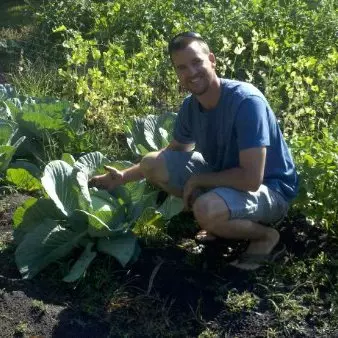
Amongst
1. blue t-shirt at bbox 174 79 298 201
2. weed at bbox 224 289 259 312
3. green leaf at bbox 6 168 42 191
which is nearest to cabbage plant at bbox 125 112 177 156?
blue t-shirt at bbox 174 79 298 201

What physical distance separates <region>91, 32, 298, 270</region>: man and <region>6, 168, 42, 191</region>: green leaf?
2.11 feet

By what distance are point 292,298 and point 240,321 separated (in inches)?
13.0

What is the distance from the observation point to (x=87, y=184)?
4102mm

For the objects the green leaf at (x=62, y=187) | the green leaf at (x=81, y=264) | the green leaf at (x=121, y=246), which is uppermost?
the green leaf at (x=62, y=187)

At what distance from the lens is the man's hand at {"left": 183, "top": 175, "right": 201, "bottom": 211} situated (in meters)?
3.95

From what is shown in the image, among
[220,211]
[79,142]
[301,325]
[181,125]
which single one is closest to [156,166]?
[181,125]

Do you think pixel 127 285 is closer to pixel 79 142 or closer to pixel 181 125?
pixel 181 125

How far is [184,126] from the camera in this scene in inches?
165

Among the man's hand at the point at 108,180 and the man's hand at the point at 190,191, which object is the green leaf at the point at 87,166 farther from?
the man's hand at the point at 190,191

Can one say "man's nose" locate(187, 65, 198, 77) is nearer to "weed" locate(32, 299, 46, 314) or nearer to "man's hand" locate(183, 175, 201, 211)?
"man's hand" locate(183, 175, 201, 211)

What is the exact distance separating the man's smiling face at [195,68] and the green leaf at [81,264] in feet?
3.26

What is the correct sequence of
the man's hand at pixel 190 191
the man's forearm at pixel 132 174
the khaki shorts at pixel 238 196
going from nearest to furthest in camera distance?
the khaki shorts at pixel 238 196
the man's hand at pixel 190 191
the man's forearm at pixel 132 174

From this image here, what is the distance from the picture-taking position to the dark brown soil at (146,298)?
11.5ft

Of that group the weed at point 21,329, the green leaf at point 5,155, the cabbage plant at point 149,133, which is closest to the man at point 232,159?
the cabbage plant at point 149,133
